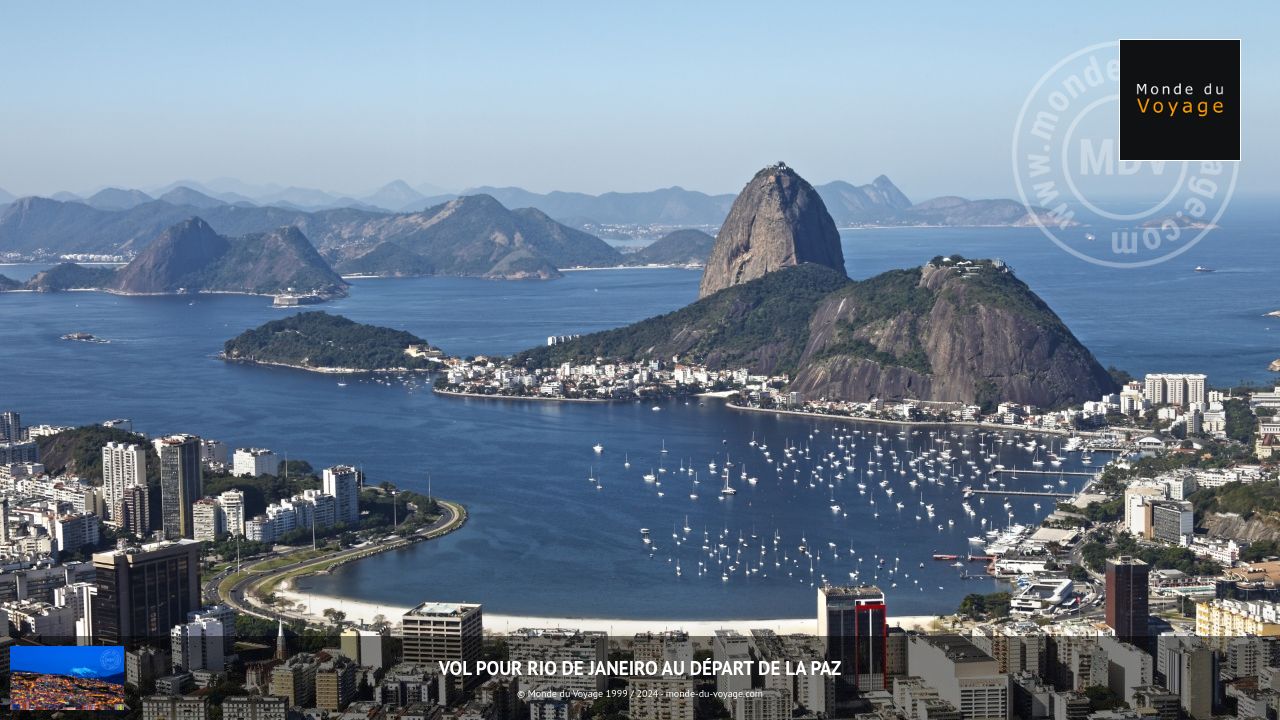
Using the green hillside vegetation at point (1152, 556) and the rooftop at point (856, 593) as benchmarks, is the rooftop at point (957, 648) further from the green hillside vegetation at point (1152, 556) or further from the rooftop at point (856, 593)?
the green hillside vegetation at point (1152, 556)

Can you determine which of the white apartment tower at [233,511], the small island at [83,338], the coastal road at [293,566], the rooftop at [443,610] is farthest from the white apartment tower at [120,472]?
the small island at [83,338]

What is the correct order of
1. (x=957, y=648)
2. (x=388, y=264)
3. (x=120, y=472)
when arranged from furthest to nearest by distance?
(x=388, y=264) → (x=120, y=472) → (x=957, y=648)

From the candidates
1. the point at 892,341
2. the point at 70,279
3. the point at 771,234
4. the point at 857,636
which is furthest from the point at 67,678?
the point at 70,279

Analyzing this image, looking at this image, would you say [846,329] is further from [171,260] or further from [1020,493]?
[171,260]

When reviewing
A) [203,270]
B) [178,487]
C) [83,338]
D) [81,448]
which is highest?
[203,270]

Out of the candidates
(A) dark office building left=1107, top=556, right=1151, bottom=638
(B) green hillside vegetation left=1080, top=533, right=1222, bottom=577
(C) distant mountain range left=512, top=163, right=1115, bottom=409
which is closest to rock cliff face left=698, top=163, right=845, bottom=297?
(C) distant mountain range left=512, top=163, right=1115, bottom=409

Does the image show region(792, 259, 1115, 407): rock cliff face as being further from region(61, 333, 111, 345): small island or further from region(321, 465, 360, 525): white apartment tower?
region(61, 333, 111, 345): small island
